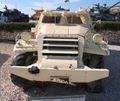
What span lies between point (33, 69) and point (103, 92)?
207 cm

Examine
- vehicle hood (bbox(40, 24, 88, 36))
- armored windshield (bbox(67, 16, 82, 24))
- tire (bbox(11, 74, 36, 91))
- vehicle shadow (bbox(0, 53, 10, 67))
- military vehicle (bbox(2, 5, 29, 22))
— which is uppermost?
armored windshield (bbox(67, 16, 82, 24))

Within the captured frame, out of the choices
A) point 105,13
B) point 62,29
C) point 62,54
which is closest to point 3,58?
point 62,29

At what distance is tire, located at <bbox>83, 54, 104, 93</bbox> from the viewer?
10.5 m

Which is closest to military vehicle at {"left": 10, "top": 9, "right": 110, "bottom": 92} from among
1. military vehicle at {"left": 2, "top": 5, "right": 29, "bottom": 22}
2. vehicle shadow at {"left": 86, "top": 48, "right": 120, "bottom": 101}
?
vehicle shadow at {"left": 86, "top": 48, "right": 120, "bottom": 101}

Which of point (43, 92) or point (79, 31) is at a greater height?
point (79, 31)

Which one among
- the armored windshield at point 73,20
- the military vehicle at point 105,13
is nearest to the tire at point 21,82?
the armored windshield at point 73,20

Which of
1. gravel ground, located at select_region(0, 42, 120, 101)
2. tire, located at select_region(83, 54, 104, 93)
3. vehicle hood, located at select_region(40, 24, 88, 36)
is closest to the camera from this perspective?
gravel ground, located at select_region(0, 42, 120, 101)

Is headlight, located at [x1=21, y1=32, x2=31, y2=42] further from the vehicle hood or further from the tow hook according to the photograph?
the tow hook

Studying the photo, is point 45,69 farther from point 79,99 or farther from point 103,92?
point 79,99

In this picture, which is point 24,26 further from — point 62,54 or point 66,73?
point 66,73

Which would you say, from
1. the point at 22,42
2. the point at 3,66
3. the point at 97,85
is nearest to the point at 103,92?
the point at 97,85

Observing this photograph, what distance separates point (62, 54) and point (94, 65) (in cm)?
101

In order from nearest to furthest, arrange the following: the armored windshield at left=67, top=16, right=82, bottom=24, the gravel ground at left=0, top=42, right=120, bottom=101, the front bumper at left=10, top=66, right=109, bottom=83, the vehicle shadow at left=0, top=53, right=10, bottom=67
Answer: the front bumper at left=10, top=66, right=109, bottom=83
the gravel ground at left=0, top=42, right=120, bottom=101
the armored windshield at left=67, top=16, right=82, bottom=24
the vehicle shadow at left=0, top=53, right=10, bottom=67

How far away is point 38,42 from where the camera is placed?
1063 centimetres
